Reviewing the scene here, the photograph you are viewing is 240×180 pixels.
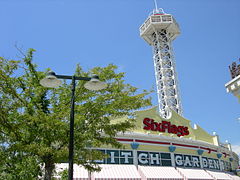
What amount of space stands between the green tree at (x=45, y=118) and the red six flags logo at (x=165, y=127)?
1614 centimetres

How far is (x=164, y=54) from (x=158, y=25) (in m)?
8.39

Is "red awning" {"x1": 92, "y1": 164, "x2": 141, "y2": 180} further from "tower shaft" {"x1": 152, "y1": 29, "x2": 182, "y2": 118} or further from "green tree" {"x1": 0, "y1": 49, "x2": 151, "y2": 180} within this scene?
"tower shaft" {"x1": 152, "y1": 29, "x2": 182, "y2": 118}

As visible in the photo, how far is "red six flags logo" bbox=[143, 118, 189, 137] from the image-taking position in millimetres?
29359

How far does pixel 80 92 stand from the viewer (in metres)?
12.6

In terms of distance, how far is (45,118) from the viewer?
435 inches

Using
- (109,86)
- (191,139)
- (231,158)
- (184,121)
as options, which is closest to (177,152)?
(191,139)

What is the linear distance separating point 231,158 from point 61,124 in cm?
3629

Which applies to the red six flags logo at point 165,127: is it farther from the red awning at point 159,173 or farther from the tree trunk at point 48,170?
the tree trunk at point 48,170

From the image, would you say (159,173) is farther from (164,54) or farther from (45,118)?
(164,54)

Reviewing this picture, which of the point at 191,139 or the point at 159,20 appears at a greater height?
the point at 159,20

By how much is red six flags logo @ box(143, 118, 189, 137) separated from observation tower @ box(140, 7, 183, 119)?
34566mm

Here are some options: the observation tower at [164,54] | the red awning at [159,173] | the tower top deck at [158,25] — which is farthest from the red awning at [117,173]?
the tower top deck at [158,25]

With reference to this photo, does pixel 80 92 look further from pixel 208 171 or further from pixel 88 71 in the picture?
pixel 208 171

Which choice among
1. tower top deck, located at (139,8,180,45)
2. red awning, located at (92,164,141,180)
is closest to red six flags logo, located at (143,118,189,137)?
red awning, located at (92,164,141,180)
